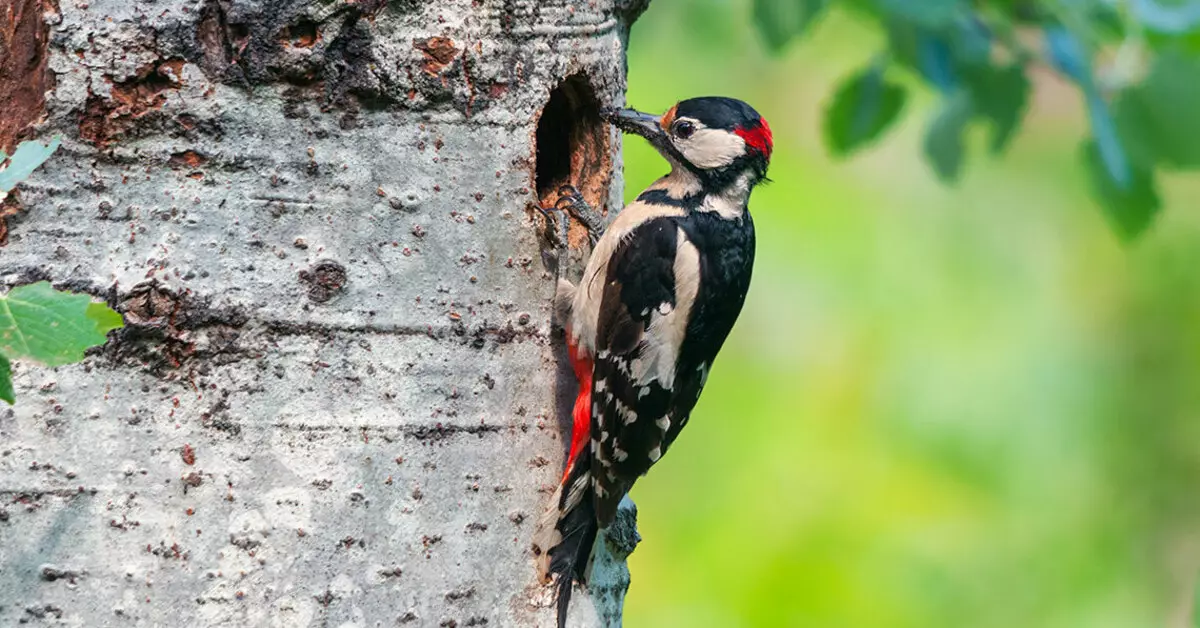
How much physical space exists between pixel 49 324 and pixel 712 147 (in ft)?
5.87

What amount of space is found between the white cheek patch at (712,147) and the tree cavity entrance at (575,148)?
1.23ft

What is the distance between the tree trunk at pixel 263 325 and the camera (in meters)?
1.89

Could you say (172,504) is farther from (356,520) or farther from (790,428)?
(790,428)

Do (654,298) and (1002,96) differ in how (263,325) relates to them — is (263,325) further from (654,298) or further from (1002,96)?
(1002,96)

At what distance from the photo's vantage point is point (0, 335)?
1.51m

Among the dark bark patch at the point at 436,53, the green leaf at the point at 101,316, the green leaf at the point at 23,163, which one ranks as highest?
the dark bark patch at the point at 436,53

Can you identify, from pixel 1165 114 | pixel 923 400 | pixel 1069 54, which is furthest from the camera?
pixel 923 400

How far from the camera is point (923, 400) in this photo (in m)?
5.79

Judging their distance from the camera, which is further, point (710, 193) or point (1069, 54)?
point (710, 193)

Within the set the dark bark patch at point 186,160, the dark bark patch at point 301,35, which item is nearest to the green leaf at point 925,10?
the dark bark patch at point 301,35

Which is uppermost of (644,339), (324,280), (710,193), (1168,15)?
(1168,15)

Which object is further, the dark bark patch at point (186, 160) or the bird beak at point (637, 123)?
the bird beak at point (637, 123)

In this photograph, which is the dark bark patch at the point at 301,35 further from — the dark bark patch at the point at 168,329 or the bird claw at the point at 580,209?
A: the bird claw at the point at 580,209

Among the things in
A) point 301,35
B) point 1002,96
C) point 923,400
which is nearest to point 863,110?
point 1002,96
